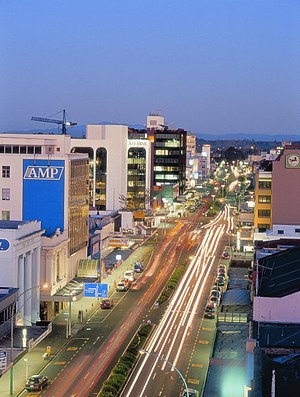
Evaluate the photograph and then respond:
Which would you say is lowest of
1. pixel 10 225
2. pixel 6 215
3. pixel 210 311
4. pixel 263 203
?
pixel 210 311

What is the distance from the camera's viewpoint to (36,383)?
47812 millimetres

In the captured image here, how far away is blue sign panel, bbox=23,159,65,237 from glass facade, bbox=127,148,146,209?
245 feet

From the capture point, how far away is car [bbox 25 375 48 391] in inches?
1874

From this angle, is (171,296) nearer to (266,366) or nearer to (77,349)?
(77,349)

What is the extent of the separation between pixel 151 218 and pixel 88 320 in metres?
69.9

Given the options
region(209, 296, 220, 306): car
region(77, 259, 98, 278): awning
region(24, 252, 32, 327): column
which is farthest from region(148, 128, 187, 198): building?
region(24, 252, 32, 327): column

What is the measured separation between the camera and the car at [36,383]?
4759 centimetres

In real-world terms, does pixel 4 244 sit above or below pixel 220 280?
above

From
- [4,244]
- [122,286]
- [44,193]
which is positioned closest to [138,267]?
[122,286]

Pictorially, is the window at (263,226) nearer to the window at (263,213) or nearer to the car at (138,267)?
the window at (263,213)

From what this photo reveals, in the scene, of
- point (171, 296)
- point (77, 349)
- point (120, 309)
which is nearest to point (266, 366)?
point (77, 349)

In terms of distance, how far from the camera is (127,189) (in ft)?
482

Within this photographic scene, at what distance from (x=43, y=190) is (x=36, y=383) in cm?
2651

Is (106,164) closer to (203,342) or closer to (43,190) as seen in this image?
(43,190)
